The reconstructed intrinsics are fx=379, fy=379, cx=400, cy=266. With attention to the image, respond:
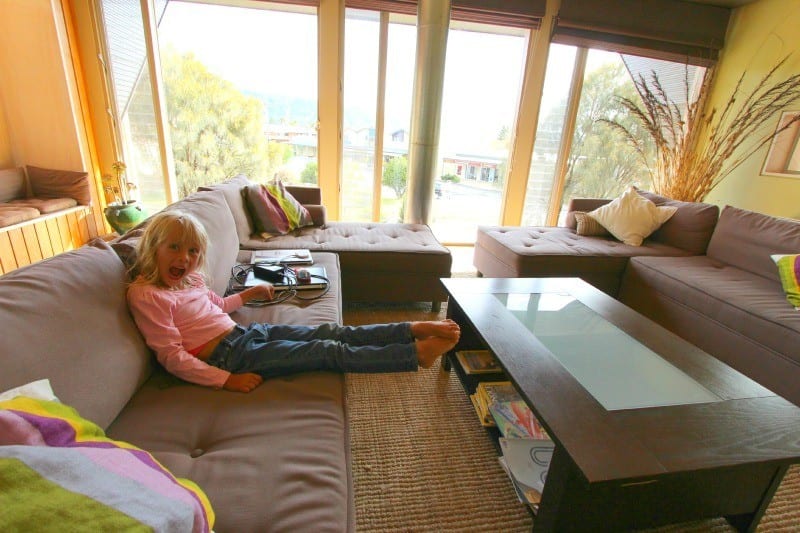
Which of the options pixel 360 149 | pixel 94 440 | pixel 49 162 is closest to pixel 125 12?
pixel 49 162

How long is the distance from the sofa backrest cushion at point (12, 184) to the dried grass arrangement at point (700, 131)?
5203 mm

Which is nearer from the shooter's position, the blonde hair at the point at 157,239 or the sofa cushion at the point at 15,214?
the blonde hair at the point at 157,239

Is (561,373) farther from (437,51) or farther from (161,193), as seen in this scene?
(161,193)

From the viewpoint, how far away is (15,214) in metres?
2.55

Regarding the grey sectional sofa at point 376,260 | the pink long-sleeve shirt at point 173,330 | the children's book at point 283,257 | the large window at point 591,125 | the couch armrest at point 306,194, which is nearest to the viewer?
the pink long-sleeve shirt at point 173,330

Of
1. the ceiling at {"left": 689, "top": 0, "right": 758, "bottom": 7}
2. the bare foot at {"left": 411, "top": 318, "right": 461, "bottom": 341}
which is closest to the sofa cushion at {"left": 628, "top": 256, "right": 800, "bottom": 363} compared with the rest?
the bare foot at {"left": 411, "top": 318, "right": 461, "bottom": 341}

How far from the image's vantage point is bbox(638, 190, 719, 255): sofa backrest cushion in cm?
264

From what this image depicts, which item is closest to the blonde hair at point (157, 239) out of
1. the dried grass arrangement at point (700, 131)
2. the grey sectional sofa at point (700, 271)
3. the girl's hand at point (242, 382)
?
the girl's hand at point (242, 382)

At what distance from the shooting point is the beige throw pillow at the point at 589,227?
296 cm

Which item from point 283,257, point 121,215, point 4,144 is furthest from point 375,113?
point 4,144

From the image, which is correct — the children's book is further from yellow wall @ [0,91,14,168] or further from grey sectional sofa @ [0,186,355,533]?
yellow wall @ [0,91,14,168]

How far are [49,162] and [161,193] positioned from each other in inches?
31.7

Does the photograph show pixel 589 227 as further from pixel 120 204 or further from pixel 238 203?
pixel 120 204

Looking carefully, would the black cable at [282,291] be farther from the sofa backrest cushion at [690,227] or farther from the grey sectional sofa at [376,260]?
the sofa backrest cushion at [690,227]
